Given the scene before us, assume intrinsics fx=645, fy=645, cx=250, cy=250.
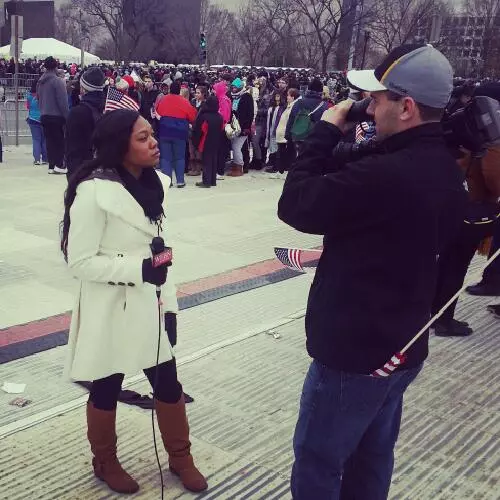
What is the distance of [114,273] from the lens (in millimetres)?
2621

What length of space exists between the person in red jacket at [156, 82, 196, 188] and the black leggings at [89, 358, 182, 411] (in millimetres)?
8072

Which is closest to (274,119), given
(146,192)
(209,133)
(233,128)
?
(233,128)

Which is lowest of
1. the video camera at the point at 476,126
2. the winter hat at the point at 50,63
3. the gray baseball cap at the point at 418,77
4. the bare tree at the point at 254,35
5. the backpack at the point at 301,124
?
the backpack at the point at 301,124

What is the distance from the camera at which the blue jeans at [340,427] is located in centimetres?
209

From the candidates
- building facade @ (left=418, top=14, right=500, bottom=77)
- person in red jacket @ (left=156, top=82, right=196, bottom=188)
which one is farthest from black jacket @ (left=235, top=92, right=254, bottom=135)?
building facade @ (left=418, top=14, right=500, bottom=77)

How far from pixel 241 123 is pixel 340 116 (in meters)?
10.5

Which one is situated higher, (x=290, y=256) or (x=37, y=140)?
(x=290, y=256)

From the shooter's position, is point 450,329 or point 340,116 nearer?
point 340,116

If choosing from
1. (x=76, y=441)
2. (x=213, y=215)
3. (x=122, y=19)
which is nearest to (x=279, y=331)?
(x=76, y=441)

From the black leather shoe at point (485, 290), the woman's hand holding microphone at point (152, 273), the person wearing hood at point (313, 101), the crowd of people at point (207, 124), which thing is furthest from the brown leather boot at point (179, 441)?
the person wearing hood at point (313, 101)

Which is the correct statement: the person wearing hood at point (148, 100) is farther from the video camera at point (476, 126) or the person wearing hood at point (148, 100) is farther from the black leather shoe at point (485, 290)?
the video camera at point (476, 126)

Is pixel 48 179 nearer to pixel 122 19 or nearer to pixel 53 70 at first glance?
pixel 53 70

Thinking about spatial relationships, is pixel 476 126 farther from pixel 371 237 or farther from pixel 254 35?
pixel 254 35

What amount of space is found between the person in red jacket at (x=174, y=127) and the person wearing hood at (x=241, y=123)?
5.47 feet
